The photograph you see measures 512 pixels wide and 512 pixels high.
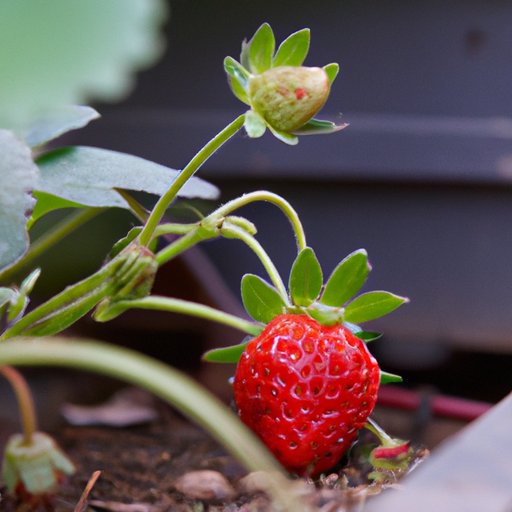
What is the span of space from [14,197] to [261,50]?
14cm

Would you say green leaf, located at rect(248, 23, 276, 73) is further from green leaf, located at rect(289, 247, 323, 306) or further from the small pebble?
the small pebble

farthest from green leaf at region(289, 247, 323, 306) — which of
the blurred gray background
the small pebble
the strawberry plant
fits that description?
the blurred gray background

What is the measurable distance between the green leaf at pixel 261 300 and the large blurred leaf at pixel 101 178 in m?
0.07

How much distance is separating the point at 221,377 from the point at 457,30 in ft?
1.89

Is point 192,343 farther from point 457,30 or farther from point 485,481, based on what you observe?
point 485,481

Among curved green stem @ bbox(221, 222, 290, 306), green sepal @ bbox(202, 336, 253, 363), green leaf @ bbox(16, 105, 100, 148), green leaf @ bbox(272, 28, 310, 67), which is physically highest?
green leaf @ bbox(272, 28, 310, 67)

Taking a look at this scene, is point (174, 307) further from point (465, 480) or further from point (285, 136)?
point (465, 480)

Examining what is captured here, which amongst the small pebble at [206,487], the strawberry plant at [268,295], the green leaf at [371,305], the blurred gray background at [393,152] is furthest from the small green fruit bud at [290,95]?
the blurred gray background at [393,152]

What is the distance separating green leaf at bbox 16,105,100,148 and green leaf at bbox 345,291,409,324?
0.66 ft

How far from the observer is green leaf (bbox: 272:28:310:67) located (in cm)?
41

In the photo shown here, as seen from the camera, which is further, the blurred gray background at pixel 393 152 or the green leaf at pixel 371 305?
the blurred gray background at pixel 393 152

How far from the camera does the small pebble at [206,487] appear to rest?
1.64 ft

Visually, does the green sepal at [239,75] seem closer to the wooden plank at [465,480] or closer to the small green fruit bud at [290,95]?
the small green fruit bud at [290,95]

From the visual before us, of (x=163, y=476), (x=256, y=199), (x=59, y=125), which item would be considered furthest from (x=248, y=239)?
(x=163, y=476)
